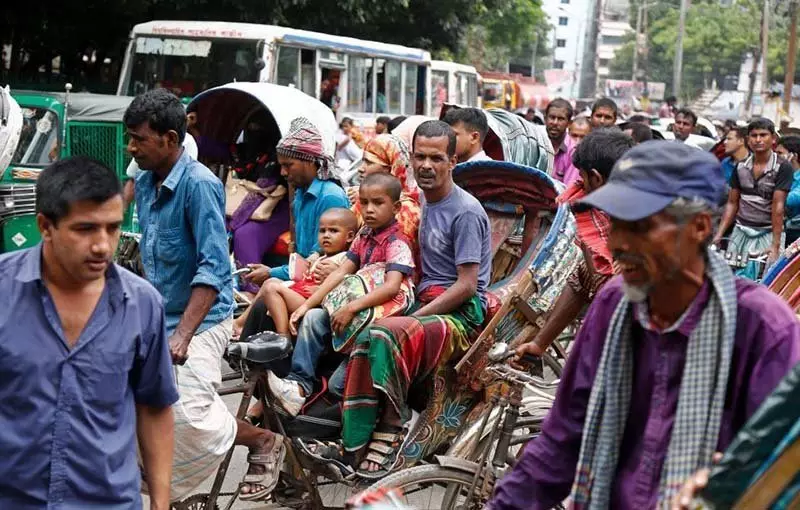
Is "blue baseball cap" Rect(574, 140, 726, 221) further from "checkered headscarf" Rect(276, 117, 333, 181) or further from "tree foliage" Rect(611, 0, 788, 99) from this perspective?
"tree foliage" Rect(611, 0, 788, 99)

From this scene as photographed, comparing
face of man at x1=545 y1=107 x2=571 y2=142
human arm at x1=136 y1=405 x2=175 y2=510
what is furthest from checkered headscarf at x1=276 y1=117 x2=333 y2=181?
face of man at x1=545 y1=107 x2=571 y2=142

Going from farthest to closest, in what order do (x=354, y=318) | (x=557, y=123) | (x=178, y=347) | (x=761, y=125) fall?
(x=761, y=125) → (x=557, y=123) → (x=354, y=318) → (x=178, y=347)

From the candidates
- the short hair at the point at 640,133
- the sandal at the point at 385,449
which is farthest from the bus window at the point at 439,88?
the sandal at the point at 385,449

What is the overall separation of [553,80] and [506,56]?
860 cm

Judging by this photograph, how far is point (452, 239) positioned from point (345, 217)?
2.32 feet

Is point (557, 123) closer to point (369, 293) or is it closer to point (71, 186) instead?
point (369, 293)

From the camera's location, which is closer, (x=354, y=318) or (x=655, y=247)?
(x=655, y=247)

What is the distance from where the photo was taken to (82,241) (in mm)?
2980

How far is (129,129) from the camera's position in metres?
4.51

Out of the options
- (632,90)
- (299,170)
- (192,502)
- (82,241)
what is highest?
(82,241)

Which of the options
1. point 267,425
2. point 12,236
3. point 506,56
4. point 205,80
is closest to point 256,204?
point 267,425

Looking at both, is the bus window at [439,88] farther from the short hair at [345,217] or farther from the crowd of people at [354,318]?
the short hair at [345,217]

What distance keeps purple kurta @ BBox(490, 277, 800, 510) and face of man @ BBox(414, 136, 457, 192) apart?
2.45m

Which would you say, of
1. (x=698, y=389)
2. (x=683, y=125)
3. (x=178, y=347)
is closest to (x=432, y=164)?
(x=178, y=347)
